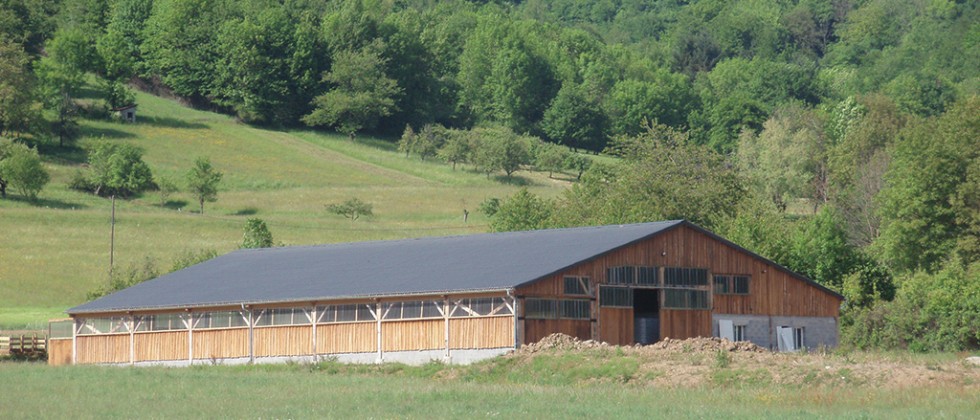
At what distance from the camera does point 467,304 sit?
51.3 meters

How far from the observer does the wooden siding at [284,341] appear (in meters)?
55.4

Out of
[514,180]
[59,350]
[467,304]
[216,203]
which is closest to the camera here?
[467,304]

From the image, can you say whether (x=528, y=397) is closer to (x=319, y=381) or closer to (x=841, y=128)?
(x=319, y=381)

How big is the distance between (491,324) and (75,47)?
376 ft

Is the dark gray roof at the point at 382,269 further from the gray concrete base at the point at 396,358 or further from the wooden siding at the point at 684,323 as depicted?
the wooden siding at the point at 684,323

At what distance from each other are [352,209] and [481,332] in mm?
63385

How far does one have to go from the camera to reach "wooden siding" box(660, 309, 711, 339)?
54.3 m

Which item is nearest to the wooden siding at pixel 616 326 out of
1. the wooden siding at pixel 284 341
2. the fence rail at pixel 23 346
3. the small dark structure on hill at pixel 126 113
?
the wooden siding at pixel 284 341

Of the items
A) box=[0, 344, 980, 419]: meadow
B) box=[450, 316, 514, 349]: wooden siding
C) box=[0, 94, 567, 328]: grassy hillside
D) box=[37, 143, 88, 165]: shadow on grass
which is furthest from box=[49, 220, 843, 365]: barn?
box=[37, 143, 88, 165]: shadow on grass

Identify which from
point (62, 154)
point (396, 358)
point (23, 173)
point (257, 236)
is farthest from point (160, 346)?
point (62, 154)

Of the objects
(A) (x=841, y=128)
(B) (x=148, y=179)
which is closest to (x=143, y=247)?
(B) (x=148, y=179)

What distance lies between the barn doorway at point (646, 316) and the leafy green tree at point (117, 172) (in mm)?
68293

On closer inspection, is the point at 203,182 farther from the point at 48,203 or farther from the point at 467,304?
the point at 467,304

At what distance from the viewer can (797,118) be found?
469 feet
